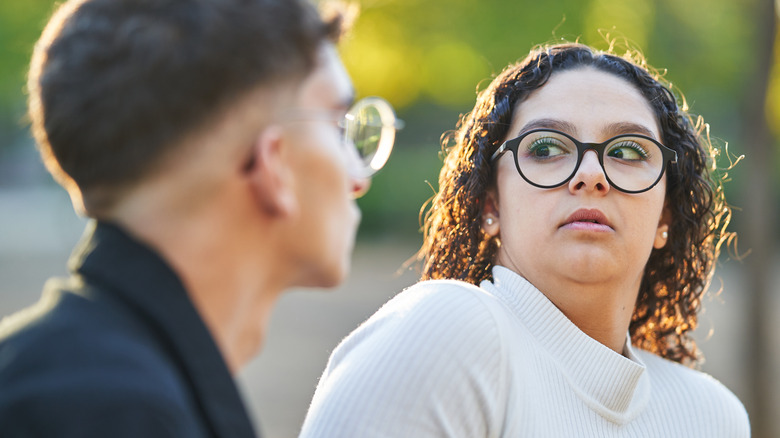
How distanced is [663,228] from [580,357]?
677 millimetres

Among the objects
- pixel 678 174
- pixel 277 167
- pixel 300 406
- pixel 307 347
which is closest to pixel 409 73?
pixel 307 347

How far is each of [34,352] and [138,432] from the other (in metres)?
0.21

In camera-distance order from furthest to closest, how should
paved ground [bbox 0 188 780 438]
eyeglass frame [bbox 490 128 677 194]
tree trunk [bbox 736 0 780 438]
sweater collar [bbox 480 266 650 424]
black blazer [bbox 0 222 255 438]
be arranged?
paved ground [bbox 0 188 780 438], tree trunk [bbox 736 0 780 438], eyeglass frame [bbox 490 128 677 194], sweater collar [bbox 480 266 650 424], black blazer [bbox 0 222 255 438]

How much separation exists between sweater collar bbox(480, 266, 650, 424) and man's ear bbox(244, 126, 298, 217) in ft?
3.39

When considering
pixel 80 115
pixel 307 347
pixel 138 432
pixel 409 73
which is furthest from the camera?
pixel 409 73

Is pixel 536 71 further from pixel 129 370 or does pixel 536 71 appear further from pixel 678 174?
pixel 129 370

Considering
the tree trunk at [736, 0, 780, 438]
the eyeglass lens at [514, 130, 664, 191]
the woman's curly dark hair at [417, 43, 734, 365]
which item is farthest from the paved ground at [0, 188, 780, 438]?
the eyeglass lens at [514, 130, 664, 191]

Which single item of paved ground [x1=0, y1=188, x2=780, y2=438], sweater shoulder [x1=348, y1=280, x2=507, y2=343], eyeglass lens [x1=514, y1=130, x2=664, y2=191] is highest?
eyeglass lens [x1=514, y1=130, x2=664, y2=191]

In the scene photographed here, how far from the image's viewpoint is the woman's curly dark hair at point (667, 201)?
8.84 ft

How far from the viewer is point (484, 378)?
2006mm

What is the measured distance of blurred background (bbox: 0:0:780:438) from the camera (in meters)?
5.73

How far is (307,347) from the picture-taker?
30.2 feet

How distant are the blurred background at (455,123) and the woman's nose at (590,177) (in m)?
0.71

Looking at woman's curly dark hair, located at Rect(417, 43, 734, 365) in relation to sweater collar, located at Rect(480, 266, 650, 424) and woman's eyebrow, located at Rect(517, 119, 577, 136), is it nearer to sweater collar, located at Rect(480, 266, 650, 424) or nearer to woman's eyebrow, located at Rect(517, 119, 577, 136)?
woman's eyebrow, located at Rect(517, 119, 577, 136)
